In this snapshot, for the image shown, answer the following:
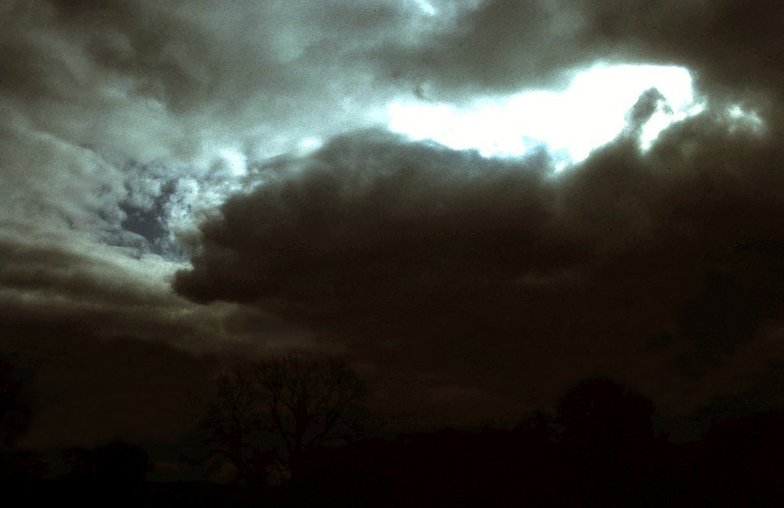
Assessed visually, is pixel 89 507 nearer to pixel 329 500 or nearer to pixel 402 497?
pixel 329 500

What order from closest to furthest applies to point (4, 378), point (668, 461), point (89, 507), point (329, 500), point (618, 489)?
point (89, 507) < point (4, 378) < point (329, 500) < point (618, 489) < point (668, 461)

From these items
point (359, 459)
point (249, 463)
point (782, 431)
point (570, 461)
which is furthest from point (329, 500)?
point (782, 431)

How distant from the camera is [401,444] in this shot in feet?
229

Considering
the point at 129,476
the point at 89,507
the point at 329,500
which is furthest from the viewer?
the point at 329,500

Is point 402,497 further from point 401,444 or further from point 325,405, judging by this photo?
point 325,405

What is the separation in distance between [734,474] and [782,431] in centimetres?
916

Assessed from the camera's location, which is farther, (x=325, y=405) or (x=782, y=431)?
(x=325, y=405)

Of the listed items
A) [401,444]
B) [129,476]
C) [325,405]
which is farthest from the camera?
[325,405]

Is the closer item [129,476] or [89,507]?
[89,507]

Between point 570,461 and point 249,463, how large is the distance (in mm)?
29292

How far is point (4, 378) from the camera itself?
49.1 m

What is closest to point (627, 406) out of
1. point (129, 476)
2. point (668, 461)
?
point (668, 461)

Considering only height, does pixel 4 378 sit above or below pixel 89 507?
above

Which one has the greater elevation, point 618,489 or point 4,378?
point 4,378
